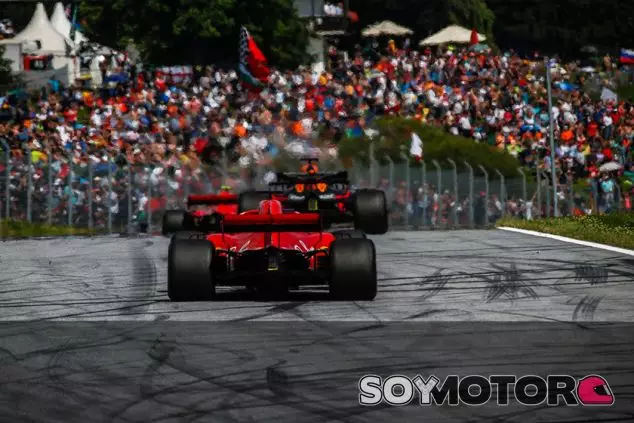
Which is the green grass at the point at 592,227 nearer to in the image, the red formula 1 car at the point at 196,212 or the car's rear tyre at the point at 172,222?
the red formula 1 car at the point at 196,212

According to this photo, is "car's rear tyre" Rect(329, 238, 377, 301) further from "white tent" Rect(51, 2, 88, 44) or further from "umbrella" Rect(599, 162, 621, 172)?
"white tent" Rect(51, 2, 88, 44)

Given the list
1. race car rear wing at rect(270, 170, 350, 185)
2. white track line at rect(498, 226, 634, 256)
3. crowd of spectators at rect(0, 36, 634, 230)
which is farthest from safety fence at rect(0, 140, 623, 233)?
race car rear wing at rect(270, 170, 350, 185)

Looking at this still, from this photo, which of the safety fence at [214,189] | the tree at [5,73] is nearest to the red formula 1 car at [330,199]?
the safety fence at [214,189]

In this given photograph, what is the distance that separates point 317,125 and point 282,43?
60.0 ft

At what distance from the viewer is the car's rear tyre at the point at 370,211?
2322cm

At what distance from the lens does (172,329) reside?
36.9 ft

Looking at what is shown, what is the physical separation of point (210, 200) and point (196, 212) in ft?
7.23

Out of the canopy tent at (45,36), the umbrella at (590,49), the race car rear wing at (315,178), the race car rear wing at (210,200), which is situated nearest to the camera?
the race car rear wing at (210,200)

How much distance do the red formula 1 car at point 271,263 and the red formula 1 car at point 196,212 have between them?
16.9 feet

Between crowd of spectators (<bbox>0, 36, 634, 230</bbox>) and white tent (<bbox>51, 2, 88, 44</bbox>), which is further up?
white tent (<bbox>51, 2, 88, 44</bbox>)

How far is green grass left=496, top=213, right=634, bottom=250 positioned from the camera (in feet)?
69.2

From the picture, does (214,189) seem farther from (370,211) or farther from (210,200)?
(210,200)

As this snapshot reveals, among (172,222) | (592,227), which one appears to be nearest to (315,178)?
(172,222)

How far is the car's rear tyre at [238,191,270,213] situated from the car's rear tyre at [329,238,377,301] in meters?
9.01
